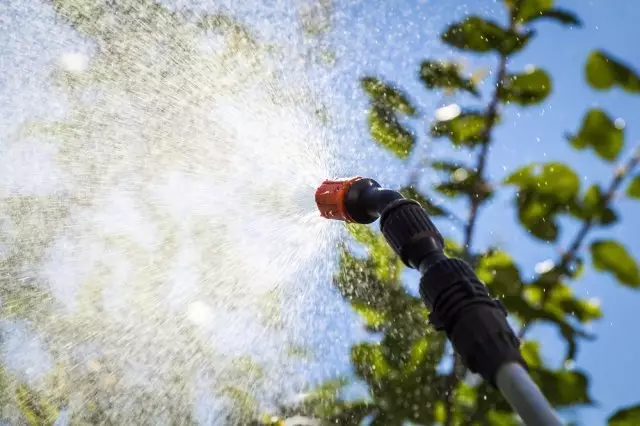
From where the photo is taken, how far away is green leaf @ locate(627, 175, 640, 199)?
2438 millimetres

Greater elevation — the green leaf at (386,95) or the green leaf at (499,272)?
the green leaf at (386,95)

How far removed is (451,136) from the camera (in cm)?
270

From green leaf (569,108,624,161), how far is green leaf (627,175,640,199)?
0.12 m

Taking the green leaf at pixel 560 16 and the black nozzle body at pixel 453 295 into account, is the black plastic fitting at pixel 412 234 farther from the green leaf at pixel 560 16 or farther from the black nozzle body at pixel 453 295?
the green leaf at pixel 560 16

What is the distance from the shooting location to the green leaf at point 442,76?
2742 mm

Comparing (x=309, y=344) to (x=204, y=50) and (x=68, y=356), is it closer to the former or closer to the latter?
(x=68, y=356)

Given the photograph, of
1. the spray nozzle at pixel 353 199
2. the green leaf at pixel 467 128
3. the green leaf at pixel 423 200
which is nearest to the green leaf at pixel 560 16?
the green leaf at pixel 467 128

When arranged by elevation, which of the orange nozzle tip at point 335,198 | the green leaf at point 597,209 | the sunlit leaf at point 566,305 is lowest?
the sunlit leaf at point 566,305

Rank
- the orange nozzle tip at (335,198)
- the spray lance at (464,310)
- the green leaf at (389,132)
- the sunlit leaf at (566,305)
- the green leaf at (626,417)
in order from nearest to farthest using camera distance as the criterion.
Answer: the spray lance at (464,310)
the orange nozzle tip at (335,198)
the green leaf at (626,417)
the sunlit leaf at (566,305)
the green leaf at (389,132)

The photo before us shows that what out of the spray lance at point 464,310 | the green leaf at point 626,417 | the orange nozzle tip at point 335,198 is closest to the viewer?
the spray lance at point 464,310

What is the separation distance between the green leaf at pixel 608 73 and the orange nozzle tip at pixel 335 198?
4.25ft

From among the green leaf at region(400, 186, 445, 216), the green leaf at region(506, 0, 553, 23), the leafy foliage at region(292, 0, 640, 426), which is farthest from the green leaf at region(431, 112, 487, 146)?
the green leaf at region(506, 0, 553, 23)

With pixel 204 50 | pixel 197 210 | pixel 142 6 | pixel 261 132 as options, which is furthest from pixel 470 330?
pixel 142 6

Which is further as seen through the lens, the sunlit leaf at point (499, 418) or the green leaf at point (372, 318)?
the green leaf at point (372, 318)
